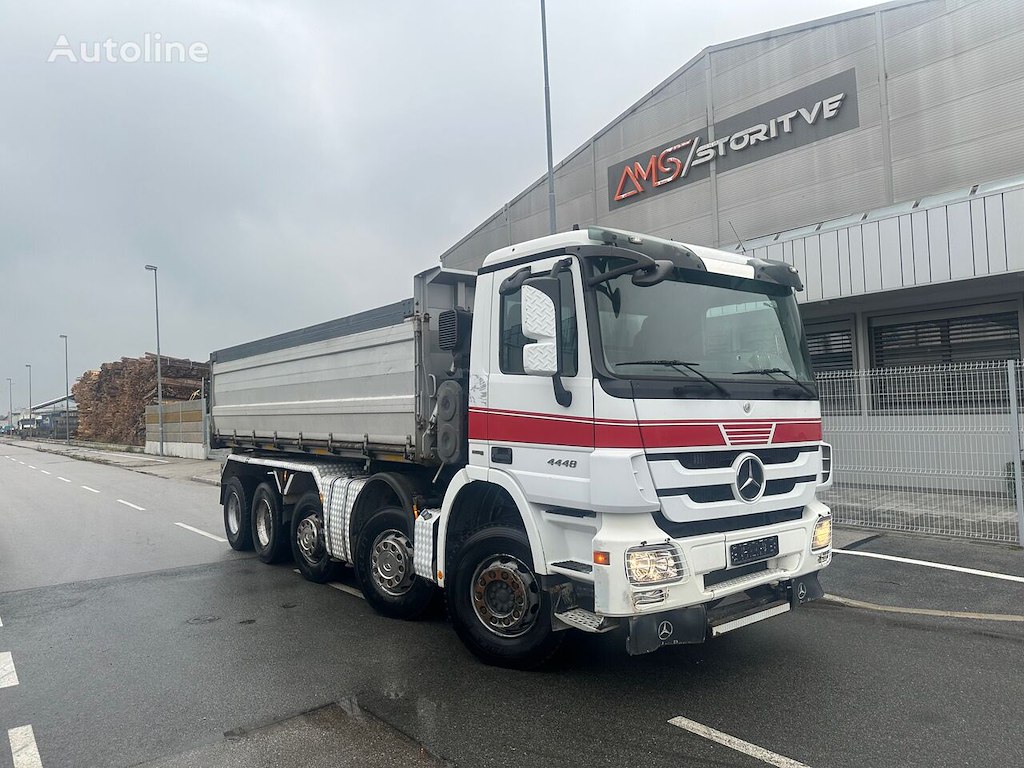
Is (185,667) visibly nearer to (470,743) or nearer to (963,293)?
(470,743)

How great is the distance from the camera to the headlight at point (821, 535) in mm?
4711

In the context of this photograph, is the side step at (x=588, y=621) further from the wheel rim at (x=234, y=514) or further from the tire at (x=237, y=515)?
the wheel rim at (x=234, y=514)

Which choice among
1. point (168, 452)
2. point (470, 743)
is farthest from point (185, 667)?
point (168, 452)

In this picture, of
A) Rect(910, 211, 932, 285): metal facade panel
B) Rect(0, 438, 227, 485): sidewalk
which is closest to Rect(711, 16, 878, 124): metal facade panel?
Rect(910, 211, 932, 285): metal facade panel

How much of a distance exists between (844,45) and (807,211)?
11.1ft

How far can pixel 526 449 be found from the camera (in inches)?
177

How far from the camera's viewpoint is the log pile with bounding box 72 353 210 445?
38.5 meters

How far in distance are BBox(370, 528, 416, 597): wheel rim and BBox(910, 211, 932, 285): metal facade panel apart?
950 cm

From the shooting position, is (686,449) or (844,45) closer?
(686,449)

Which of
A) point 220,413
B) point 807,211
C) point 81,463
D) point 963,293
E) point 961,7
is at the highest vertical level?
point 961,7

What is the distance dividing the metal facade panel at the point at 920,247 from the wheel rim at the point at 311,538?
32.1 feet

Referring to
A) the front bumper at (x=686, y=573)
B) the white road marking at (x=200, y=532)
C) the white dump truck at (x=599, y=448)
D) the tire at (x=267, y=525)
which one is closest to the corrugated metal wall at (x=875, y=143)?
the white dump truck at (x=599, y=448)

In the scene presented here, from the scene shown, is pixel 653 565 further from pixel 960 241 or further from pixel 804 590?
pixel 960 241

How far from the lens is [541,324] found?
4238 millimetres
